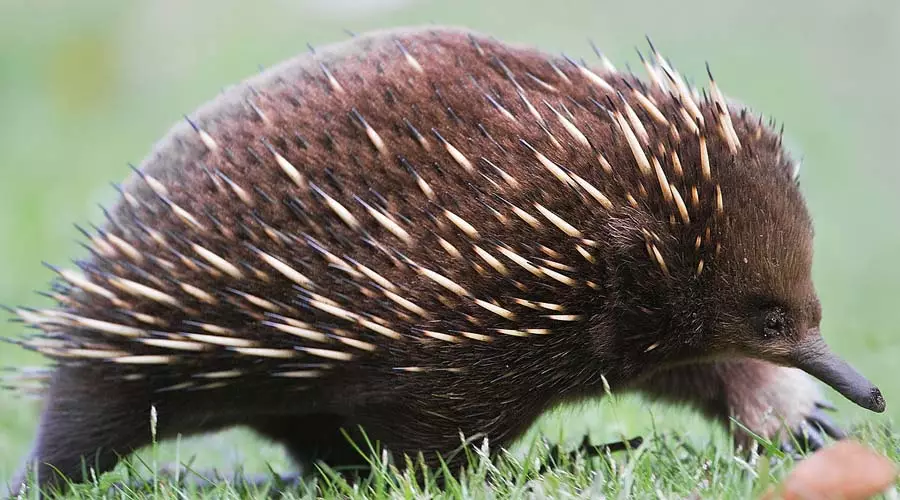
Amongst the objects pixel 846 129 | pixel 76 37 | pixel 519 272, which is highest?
pixel 76 37

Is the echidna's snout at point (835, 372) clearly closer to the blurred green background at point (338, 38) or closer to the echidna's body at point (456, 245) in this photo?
the echidna's body at point (456, 245)

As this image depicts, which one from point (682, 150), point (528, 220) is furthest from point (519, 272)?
point (682, 150)

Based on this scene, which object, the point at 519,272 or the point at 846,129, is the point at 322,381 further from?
the point at 846,129

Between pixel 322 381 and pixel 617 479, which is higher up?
pixel 322 381

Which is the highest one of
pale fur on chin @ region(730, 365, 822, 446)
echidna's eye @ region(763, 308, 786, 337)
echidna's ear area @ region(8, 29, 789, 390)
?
echidna's ear area @ region(8, 29, 789, 390)

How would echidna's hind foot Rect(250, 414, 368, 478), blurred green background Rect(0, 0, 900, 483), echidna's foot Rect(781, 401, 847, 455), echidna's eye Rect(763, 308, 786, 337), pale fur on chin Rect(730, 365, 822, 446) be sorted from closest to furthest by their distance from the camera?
echidna's eye Rect(763, 308, 786, 337) < echidna's foot Rect(781, 401, 847, 455) < pale fur on chin Rect(730, 365, 822, 446) < echidna's hind foot Rect(250, 414, 368, 478) < blurred green background Rect(0, 0, 900, 483)

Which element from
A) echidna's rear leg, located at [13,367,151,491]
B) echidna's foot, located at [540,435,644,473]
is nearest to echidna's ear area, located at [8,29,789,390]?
echidna's rear leg, located at [13,367,151,491]

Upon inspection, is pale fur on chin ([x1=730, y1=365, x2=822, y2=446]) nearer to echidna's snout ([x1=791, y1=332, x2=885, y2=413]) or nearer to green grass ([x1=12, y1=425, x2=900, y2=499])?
green grass ([x1=12, y1=425, x2=900, y2=499])
